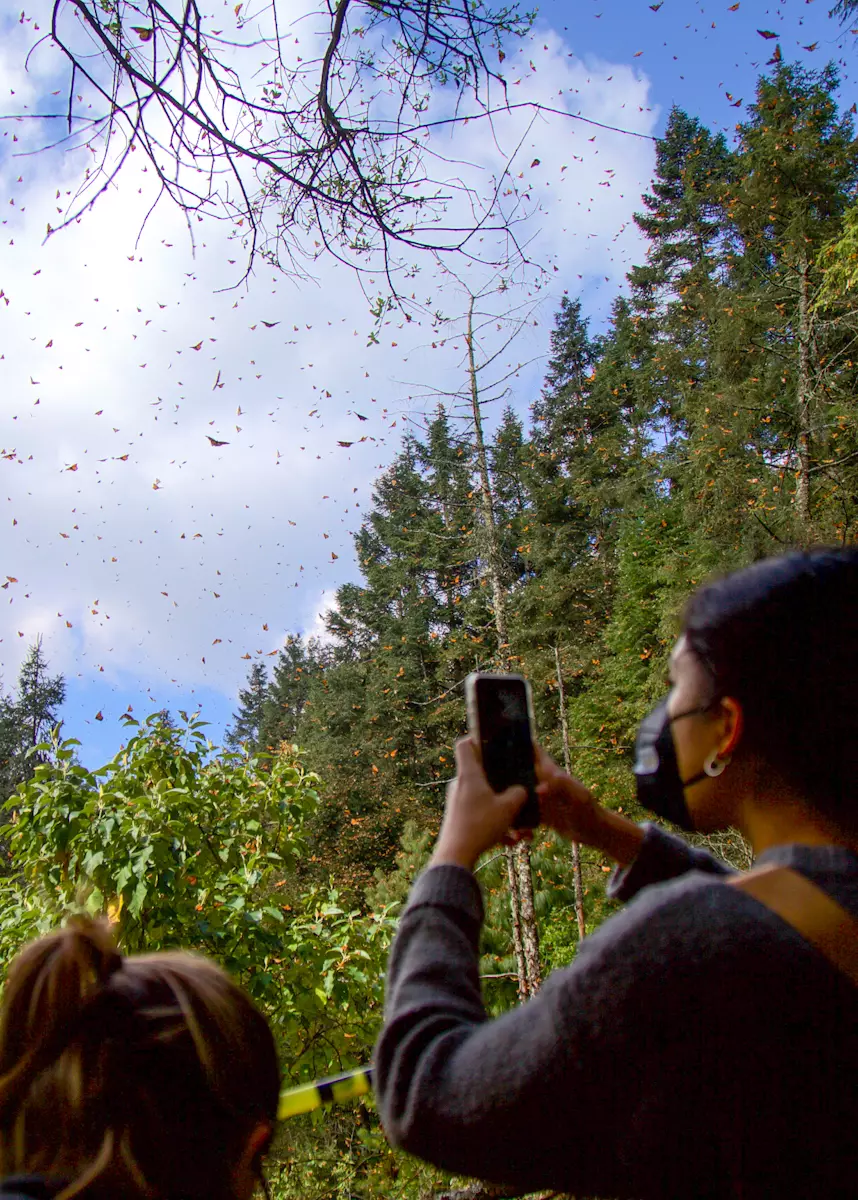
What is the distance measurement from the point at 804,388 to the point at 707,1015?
1384 centimetres

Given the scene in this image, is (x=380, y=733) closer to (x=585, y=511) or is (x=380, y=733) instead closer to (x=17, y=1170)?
(x=585, y=511)

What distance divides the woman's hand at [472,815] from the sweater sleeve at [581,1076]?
206 millimetres

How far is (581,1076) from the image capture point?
0.75 metres

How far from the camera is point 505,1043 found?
0.78m

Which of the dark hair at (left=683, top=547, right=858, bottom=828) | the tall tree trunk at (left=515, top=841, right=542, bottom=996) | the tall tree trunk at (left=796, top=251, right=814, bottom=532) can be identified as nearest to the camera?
the dark hair at (left=683, top=547, right=858, bottom=828)

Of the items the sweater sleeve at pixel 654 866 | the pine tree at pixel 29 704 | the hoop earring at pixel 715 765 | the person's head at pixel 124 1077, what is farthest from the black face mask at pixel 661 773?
the pine tree at pixel 29 704

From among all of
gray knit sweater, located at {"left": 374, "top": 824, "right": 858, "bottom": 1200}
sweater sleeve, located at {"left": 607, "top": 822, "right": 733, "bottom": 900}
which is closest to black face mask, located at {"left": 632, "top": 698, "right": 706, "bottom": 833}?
sweater sleeve, located at {"left": 607, "top": 822, "right": 733, "bottom": 900}

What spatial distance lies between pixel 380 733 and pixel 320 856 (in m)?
4.67

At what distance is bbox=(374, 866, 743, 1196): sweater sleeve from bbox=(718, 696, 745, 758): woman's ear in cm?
22

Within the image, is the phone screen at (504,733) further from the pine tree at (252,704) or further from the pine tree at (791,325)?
the pine tree at (252,704)

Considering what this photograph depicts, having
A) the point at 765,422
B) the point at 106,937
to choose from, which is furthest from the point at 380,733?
the point at 106,937

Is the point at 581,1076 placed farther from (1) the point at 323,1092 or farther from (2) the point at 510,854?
(2) the point at 510,854

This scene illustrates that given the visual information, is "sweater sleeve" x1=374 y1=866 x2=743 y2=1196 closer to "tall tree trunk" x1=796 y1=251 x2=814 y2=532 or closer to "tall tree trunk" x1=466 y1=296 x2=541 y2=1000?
"tall tree trunk" x1=466 y1=296 x2=541 y2=1000

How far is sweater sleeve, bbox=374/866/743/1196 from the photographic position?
29.0 inches
